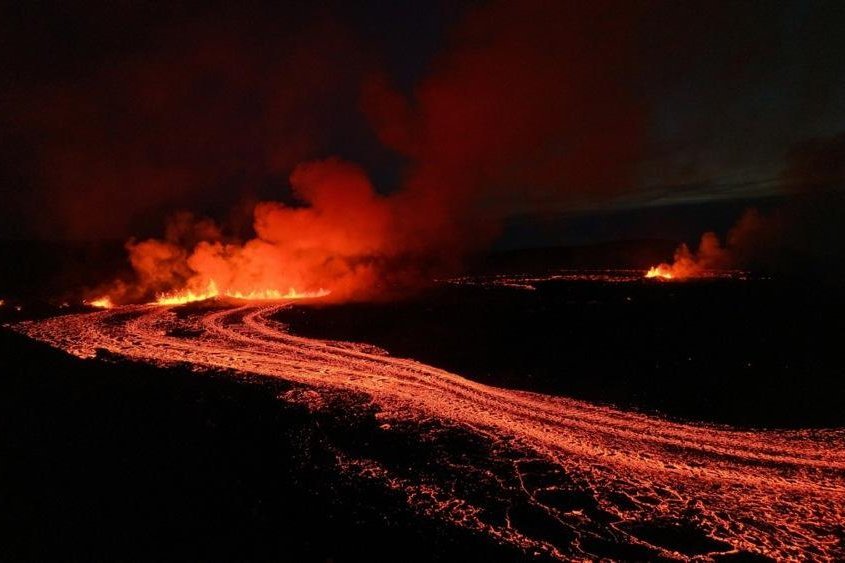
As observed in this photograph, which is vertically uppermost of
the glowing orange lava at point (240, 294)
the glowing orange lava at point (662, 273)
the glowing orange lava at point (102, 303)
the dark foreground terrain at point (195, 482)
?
the glowing orange lava at point (662, 273)

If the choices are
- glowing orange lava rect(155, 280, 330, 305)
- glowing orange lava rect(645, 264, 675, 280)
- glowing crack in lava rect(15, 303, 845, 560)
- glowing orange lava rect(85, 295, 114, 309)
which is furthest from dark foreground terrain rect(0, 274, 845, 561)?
glowing orange lava rect(645, 264, 675, 280)

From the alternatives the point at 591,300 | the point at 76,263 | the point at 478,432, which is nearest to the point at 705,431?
the point at 478,432

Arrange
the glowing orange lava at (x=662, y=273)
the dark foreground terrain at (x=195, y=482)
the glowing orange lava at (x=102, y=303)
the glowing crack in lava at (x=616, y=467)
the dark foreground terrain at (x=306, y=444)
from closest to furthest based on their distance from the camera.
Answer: the dark foreground terrain at (x=195, y=482) → the dark foreground terrain at (x=306, y=444) → the glowing crack in lava at (x=616, y=467) → the glowing orange lava at (x=102, y=303) → the glowing orange lava at (x=662, y=273)

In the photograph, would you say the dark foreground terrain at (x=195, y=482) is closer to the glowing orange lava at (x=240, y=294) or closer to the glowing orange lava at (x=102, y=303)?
the glowing orange lava at (x=102, y=303)

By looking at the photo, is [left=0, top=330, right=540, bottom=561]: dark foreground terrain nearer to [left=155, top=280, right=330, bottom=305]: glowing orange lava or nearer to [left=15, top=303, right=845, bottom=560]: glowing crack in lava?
[left=15, top=303, right=845, bottom=560]: glowing crack in lava

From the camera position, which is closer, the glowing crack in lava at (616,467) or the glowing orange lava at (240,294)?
the glowing crack in lava at (616,467)

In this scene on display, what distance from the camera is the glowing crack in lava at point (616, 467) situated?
7512 mm

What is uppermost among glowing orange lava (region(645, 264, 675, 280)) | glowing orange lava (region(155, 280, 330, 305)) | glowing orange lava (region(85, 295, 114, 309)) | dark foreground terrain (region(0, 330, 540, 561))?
glowing orange lava (region(645, 264, 675, 280))

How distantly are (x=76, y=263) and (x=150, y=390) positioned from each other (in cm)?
8852

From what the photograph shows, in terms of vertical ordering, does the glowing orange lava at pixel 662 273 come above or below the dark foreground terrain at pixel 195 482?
above

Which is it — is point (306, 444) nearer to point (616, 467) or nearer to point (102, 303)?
point (616, 467)

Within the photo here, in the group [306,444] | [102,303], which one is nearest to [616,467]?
[306,444]

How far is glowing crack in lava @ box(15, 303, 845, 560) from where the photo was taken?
7.51 meters

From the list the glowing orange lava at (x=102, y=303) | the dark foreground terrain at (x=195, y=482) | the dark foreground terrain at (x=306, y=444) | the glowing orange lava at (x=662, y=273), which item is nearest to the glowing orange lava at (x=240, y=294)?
the glowing orange lava at (x=102, y=303)
